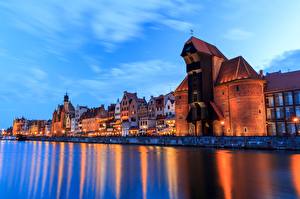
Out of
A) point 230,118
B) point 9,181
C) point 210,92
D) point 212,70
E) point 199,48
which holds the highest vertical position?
point 199,48

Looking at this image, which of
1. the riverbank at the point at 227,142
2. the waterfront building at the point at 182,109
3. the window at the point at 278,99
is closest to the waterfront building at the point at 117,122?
the riverbank at the point at 227,142

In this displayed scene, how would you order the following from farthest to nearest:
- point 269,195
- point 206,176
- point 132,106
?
point 132,106 → point 206,176 → point 269,195

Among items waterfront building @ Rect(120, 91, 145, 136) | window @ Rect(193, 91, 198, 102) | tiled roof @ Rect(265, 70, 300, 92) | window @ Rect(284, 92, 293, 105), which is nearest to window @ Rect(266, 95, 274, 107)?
tiled roof @ Rect(265, 70, 300, 92)

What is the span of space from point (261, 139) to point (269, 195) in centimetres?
3366

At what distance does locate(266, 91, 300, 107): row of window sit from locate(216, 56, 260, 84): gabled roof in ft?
17.4

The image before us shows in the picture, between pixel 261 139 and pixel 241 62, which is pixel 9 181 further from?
pixel 241 62

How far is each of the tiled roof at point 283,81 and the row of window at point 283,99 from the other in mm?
1186

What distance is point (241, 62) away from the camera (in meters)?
62.8

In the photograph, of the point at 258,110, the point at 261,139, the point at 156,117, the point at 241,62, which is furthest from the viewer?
the point at 156,117

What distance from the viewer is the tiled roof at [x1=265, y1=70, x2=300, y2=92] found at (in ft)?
183

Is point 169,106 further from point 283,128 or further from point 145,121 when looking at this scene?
point 283,128

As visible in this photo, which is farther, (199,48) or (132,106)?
(132,106)

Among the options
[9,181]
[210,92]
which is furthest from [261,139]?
[9,181]

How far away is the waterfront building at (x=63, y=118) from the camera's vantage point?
517 feet
